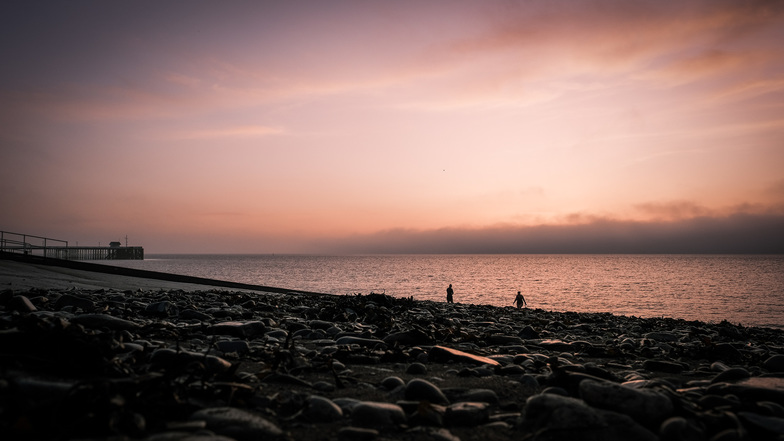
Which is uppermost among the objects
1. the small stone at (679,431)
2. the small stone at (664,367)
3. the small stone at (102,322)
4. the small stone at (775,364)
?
the small stone at (102,322)

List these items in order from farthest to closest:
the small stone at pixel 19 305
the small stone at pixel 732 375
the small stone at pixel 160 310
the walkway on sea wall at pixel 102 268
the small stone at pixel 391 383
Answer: the walkway on sea wall at pixel 102 268 < the small stone at pixel 160 310 < the small stone at pixel 19 305 < the small stone at pixel 732 375 < the small stone at pixel 391 383

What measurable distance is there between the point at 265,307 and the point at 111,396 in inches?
324

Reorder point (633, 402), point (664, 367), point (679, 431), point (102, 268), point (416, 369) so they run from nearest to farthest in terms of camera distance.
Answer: point (679, 431) → point (633, 402) → point (416, 369) → point (664, 367) → point (102, 268)

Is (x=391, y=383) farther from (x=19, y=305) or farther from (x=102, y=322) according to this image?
(x=19, y=305)

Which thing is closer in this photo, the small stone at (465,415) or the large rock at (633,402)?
the large rock at (633,402)

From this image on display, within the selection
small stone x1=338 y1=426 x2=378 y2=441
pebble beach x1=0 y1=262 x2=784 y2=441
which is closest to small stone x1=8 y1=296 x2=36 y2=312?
pebble beach x1=0 y1=262 x2=784 y2=441

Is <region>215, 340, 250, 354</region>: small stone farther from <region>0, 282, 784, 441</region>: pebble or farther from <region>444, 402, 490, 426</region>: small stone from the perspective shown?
<region>444, 402, 490, 426</region>: small stone

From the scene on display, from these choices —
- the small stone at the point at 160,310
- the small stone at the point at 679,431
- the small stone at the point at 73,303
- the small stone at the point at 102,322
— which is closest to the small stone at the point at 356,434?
the small stone at the point at 679,431

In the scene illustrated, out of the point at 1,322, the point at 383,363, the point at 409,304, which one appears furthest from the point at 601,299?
the point at 1,322

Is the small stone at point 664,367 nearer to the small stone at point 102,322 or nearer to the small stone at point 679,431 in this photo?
the small stone at point 679,431

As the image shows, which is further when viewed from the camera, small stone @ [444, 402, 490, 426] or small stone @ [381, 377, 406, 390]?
small stone @ [381, 377, 406, 390]

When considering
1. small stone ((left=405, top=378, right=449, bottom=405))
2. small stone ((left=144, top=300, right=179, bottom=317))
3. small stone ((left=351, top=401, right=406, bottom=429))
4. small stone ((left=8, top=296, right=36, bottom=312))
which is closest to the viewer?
small stone ((left=351, top=401, right=406, bottom=429))

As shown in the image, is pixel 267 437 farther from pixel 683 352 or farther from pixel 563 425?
pixel 683 352

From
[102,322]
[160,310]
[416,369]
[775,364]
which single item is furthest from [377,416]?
[775,364]
